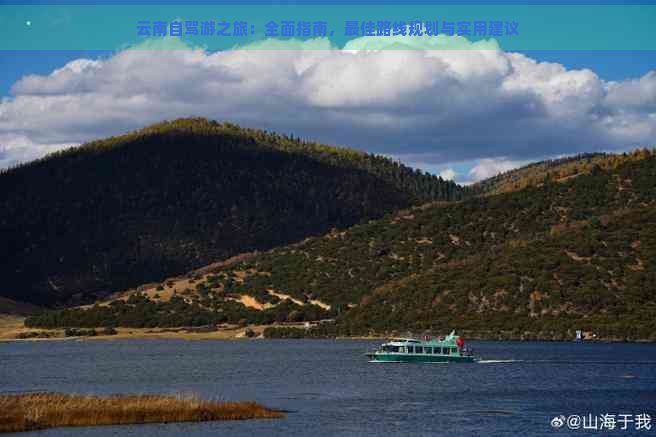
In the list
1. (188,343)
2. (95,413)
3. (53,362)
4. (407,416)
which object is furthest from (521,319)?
(95,413)

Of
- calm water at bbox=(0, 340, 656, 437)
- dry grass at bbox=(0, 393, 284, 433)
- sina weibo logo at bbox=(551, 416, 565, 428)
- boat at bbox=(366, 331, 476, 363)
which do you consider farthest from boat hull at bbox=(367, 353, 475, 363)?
dry grass at bbox=(0, 393, 284, 433)

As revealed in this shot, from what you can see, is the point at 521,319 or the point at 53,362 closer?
the point at 53,362

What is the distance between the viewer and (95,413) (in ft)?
247

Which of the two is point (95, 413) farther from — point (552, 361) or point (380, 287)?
point (380, 287)

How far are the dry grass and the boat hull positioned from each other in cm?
5307

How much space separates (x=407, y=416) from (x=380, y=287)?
10701 centimetres

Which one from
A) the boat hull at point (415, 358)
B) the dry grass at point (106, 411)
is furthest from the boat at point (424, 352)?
the dry grass at point (106, 411)

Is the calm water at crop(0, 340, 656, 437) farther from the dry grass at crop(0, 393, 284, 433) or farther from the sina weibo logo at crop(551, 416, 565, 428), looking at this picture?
the dry grass at crop(0, 393, 284, 433)

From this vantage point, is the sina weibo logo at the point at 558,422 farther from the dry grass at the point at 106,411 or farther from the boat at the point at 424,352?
the boat at the point at 424,352

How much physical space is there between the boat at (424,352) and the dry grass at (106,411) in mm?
54009

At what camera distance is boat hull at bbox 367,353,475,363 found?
437 feet

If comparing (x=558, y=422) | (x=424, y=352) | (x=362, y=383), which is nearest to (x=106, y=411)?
(x=558, y=422)

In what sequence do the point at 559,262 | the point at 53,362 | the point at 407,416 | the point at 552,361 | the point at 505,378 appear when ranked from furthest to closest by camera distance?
the point at 559,262
the point at 53,362
the point at 552,361
the point at 505,378
the point at 407,416

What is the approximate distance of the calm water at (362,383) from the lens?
257 feet
